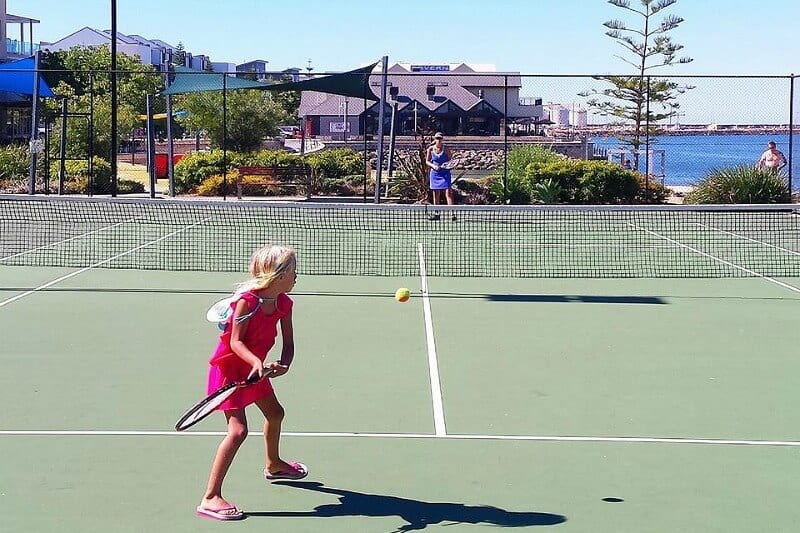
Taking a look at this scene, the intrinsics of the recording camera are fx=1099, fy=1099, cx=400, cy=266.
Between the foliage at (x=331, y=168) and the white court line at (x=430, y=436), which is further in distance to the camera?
the foliage at (x=331, y=168)

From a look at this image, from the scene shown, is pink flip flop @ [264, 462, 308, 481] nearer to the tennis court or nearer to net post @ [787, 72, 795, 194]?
the tennis court

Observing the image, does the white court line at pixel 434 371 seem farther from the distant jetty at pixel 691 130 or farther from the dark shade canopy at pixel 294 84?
the distant jetty at pixel 691 130

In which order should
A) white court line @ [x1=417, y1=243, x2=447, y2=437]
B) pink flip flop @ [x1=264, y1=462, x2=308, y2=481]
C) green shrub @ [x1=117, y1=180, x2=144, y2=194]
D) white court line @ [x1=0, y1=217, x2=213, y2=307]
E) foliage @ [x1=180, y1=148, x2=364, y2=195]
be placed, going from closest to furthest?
1. pink flip flop @ [x1=264, y1=462, x2=308, y2=481]
2. white court line @ [x1=417, y1=243, x2=447, y2=437]
3. white court line @ [x1=0, y1=217, x2=213, y2=307]
4. foliage @ [x1=180, y1=148, x2=364, y2=195]
5. green shrub @ [x1=117, y1=180, x2=144, y2=194]

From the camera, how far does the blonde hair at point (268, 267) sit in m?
4.83

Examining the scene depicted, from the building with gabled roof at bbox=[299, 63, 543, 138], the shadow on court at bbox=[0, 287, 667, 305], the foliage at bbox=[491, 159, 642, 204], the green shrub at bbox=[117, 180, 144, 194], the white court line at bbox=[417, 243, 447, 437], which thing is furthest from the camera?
the building with gabled roof at bbox=[299, 63, 543, 138]

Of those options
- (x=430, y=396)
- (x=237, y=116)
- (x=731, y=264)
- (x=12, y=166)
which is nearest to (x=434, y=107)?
(x=237, y=116)

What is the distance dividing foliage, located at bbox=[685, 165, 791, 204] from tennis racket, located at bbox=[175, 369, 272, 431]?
63.5ft

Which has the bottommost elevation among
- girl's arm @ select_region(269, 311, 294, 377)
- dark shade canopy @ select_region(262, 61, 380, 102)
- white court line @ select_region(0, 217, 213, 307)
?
white court line @ select_region(0, 217, 213, 307)

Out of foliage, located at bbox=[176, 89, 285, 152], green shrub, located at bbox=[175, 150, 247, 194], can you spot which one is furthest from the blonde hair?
foliage, located at bbox=[176, 89, 285, 152]

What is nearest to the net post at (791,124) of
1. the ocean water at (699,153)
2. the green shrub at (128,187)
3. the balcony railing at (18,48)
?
the ocean water at (699,153)

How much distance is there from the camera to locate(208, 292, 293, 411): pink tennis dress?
4.92m

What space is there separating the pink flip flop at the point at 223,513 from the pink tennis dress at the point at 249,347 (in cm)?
44

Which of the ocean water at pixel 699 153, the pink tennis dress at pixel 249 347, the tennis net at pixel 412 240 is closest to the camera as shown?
the pink tennis dress at pixel 249 347

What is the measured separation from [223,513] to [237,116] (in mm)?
29841
